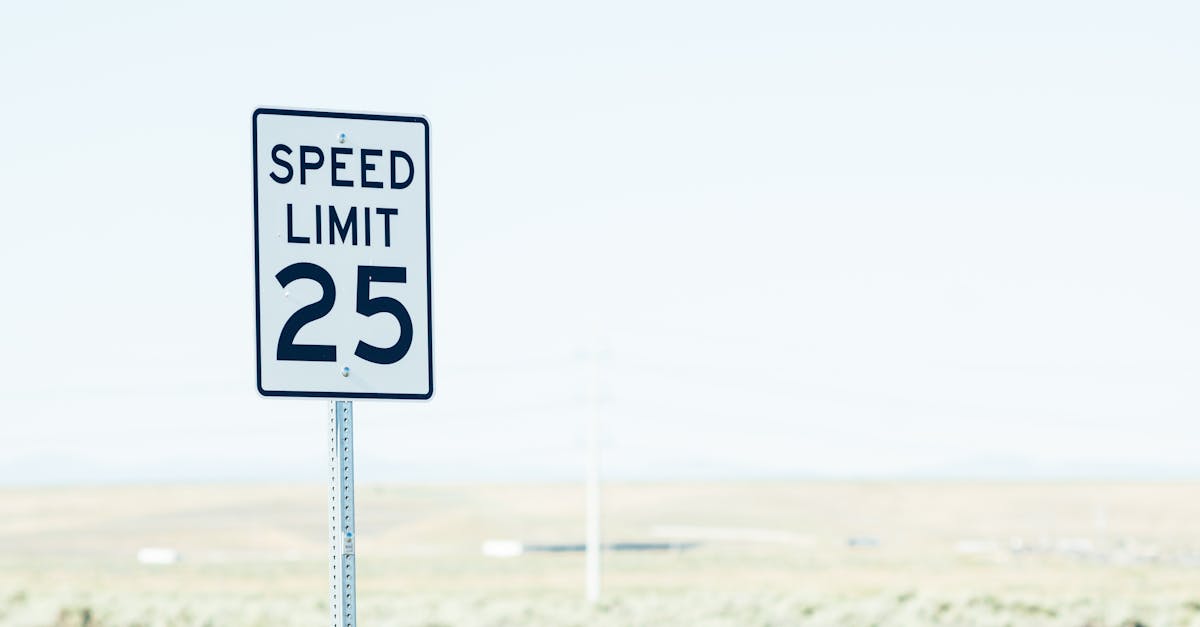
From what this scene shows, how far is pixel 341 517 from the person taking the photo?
4.52m

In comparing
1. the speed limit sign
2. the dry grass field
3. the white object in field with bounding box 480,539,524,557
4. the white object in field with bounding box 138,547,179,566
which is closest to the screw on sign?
the speed limit sign

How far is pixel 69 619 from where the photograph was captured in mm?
20547

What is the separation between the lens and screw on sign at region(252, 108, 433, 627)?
15.0 ft

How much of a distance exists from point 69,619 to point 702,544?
2590 inches

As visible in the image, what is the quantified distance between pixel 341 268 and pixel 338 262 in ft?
0.06

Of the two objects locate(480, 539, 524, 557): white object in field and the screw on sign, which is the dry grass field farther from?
the screw on sign

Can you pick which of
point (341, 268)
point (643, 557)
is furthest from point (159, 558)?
point (341, 268)

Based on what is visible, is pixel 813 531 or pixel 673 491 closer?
pixel 813 531

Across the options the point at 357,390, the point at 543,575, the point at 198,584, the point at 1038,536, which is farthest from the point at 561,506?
the point at 357,390

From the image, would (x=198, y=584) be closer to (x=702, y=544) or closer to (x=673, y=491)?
(x=702, y=544)

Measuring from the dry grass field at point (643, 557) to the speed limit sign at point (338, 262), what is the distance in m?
16.6

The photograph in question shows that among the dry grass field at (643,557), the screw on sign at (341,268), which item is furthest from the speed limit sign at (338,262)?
the dry grass field at (643,557)

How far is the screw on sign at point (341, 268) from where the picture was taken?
15.0 ft

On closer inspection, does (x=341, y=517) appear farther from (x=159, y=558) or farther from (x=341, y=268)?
(x=159, y=558)
